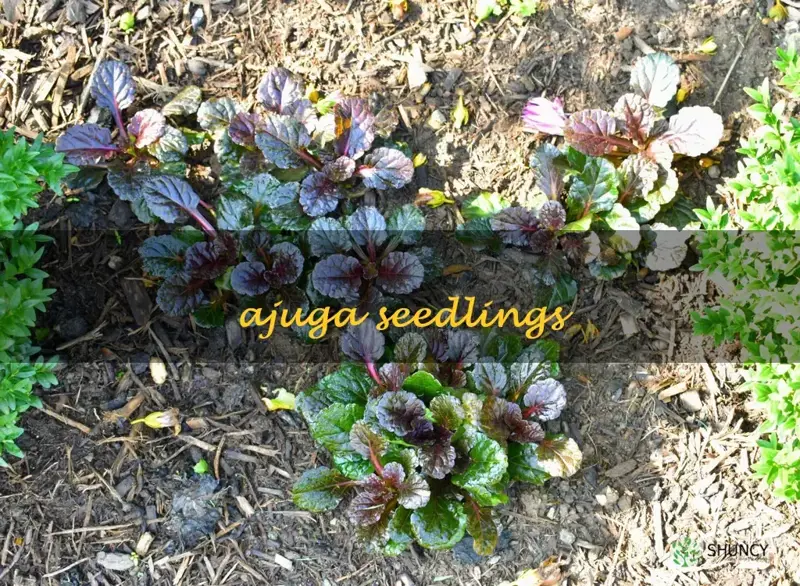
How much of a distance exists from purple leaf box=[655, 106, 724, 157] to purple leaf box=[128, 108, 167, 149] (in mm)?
1961

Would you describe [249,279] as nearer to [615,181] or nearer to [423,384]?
[423,384]

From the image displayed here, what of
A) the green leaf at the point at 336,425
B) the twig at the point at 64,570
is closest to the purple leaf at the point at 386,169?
the green leaf at the point at 336,425

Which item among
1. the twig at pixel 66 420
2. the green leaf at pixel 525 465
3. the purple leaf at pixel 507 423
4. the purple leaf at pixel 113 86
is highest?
the purple leaf at pixel 113 86

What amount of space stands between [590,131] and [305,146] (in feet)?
3.66

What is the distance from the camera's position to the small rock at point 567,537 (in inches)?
105

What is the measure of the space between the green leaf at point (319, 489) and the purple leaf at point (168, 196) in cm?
110

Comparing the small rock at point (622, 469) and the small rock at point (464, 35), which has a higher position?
the small rock at point (464, 35)

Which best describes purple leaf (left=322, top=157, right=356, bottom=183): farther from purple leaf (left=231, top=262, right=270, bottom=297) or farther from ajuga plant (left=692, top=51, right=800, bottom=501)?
ajuga plant (left=692, top=51, right=800, bottom=501)

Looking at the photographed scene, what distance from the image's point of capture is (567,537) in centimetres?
268

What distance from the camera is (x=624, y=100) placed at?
282 centimetres

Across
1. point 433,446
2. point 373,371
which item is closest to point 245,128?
point 373,371

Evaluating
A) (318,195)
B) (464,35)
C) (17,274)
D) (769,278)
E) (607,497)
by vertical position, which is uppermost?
(464,35)

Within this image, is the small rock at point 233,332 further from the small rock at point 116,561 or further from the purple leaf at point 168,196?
the small rock at point 116,561

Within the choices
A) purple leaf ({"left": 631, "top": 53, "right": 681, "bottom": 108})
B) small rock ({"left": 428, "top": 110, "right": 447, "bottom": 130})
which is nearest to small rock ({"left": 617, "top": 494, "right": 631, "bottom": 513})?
purple leaf ({"left": 631, "top": 53, "right": 681, "bottom": 108})
